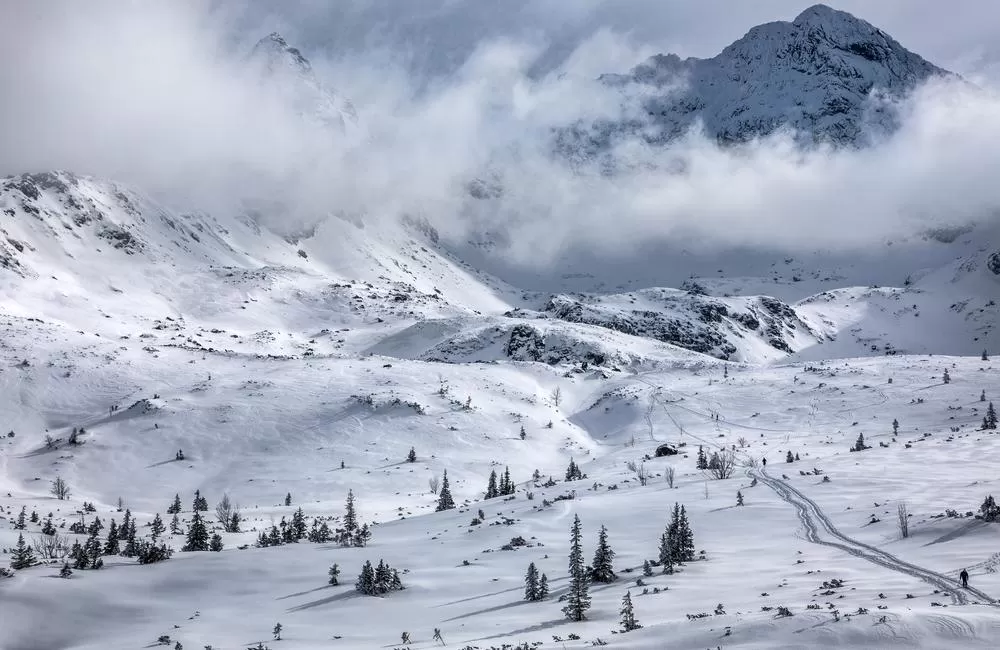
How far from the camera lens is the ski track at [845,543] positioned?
3008 centimetres

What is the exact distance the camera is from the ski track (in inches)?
1184

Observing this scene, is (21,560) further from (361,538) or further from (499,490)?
(499,490)

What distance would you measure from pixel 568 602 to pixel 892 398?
312ft

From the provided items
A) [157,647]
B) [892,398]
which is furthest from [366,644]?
[892,398]

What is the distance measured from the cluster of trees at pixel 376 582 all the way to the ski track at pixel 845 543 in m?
24.4

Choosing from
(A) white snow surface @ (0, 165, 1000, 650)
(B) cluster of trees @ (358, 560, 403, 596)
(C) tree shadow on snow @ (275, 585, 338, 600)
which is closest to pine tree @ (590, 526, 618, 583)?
(A) white snow surface @ (0, 165, 1000, 650)

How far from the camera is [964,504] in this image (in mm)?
48656

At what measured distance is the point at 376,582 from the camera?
1615 inches

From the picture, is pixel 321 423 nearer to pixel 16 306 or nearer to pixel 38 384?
pixel 38 384

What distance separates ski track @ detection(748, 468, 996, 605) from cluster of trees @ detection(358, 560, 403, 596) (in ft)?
80.1

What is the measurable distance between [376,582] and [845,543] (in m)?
26.5

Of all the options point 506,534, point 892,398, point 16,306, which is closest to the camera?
point 506,534

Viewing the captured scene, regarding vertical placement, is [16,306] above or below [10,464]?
above

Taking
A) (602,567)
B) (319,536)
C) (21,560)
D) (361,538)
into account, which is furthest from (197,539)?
(602,567)
